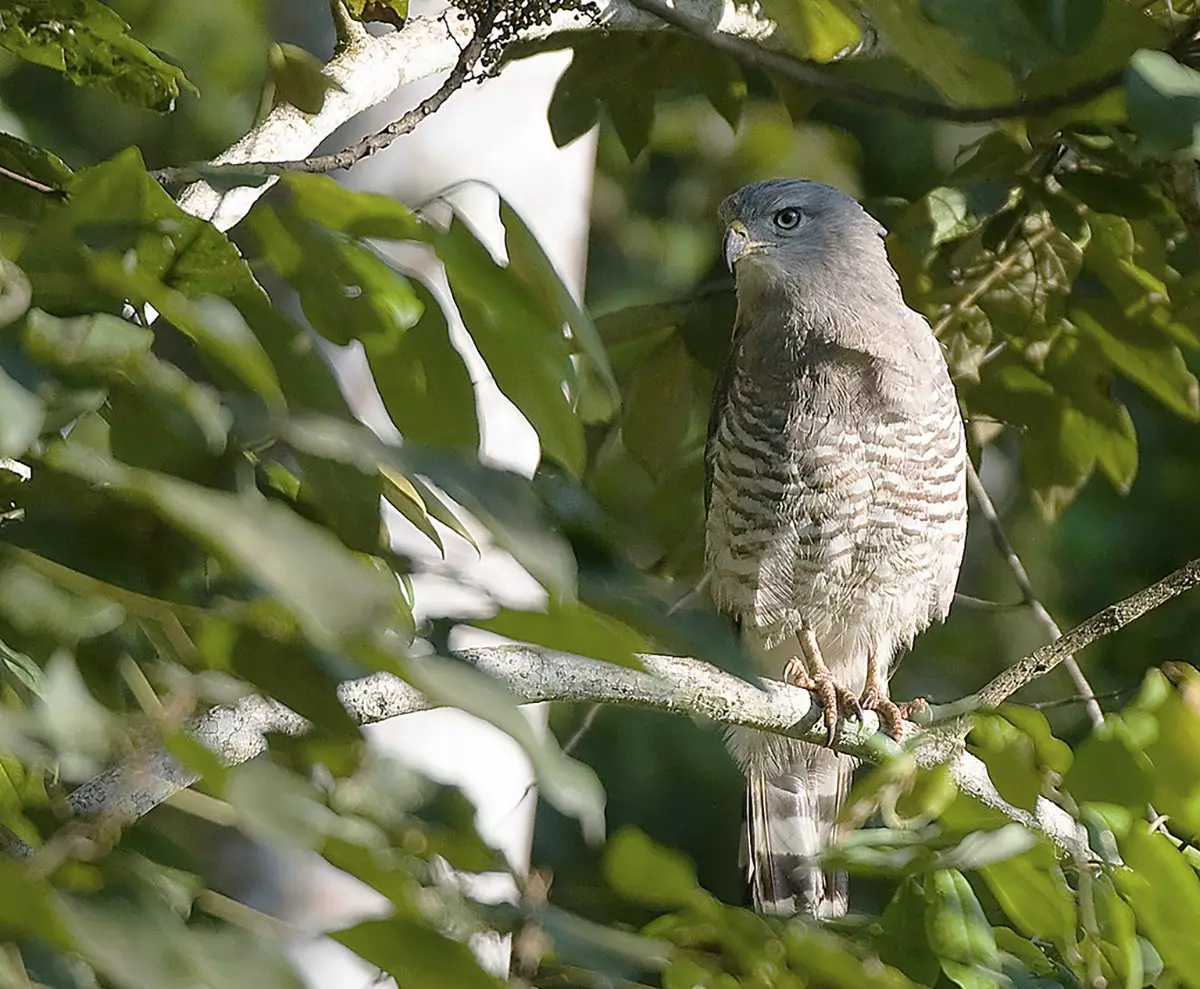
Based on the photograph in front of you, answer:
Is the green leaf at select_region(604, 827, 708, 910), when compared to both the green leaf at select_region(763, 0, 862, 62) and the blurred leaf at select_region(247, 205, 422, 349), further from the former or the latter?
the green leaf at select_region(763, 0, 862, 62)

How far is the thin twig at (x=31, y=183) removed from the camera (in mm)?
1146

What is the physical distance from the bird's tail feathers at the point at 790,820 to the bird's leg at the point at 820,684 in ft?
1.09

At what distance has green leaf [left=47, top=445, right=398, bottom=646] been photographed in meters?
0.60

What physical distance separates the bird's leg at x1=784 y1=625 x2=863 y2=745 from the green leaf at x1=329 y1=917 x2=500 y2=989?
4.04 feet

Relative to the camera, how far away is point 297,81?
1.76 metres

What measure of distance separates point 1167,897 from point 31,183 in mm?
901

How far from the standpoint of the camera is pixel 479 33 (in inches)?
63.4

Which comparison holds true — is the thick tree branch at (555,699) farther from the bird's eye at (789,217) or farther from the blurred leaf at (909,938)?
the bird's eye at (789,217)

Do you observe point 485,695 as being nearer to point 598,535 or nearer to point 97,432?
point 598,535

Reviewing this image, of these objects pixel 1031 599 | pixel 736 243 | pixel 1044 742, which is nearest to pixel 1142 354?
pixel 1031 599

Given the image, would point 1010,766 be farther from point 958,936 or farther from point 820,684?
point 820,684

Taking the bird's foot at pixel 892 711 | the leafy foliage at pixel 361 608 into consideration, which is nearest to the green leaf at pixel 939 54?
the leafy foliage at pixel 361 608

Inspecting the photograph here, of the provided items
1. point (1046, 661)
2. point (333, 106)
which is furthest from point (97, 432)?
point (1046, 661)

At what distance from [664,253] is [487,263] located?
4233mm
